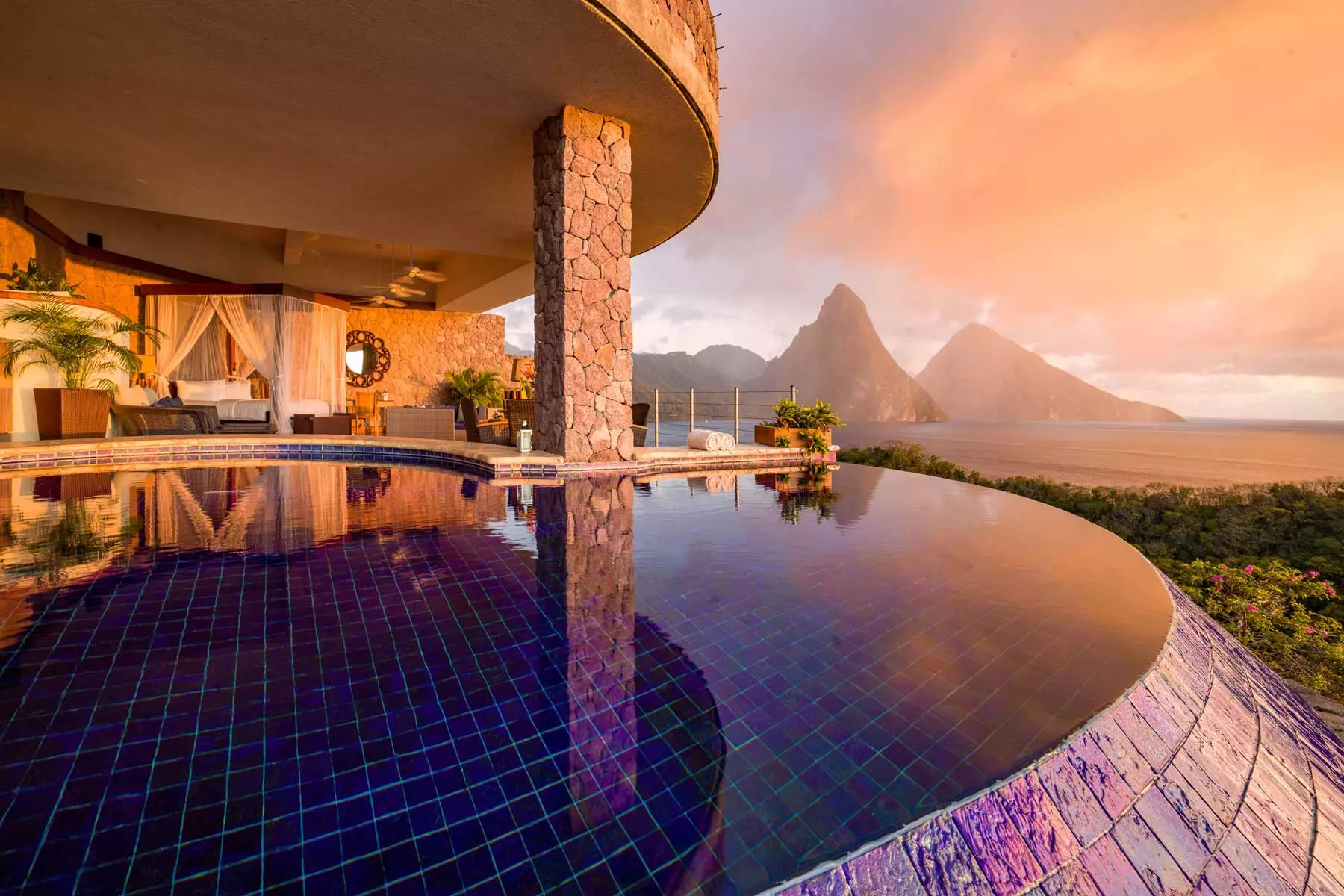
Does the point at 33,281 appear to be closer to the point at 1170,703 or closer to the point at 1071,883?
the point at 1071,883

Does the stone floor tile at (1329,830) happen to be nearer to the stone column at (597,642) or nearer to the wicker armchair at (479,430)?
the stone column at (597,642)

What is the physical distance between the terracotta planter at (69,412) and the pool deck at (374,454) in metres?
0.27

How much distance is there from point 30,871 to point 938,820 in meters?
1.33

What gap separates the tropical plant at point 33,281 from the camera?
5781 mm

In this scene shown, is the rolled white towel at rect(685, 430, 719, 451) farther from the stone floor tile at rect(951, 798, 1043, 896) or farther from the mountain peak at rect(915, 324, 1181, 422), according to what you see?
the mountain peak at rect(915, 324, 1181, 422)

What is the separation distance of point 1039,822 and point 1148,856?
208 millimetres

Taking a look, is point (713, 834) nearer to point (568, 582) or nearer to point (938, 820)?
point (938, 820)

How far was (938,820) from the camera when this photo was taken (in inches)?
35.3

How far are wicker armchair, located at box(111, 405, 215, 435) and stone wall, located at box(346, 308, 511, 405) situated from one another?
4208mm

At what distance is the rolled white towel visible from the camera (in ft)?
19.2

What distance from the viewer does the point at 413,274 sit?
7484 mm

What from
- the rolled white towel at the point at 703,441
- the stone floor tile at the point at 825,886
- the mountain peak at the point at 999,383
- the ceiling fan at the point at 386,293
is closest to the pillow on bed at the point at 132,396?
the ceiling fan at the point at 386,293

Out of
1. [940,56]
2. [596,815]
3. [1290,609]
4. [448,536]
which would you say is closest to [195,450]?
[448,536]

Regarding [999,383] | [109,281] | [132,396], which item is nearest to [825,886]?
[132,396]
